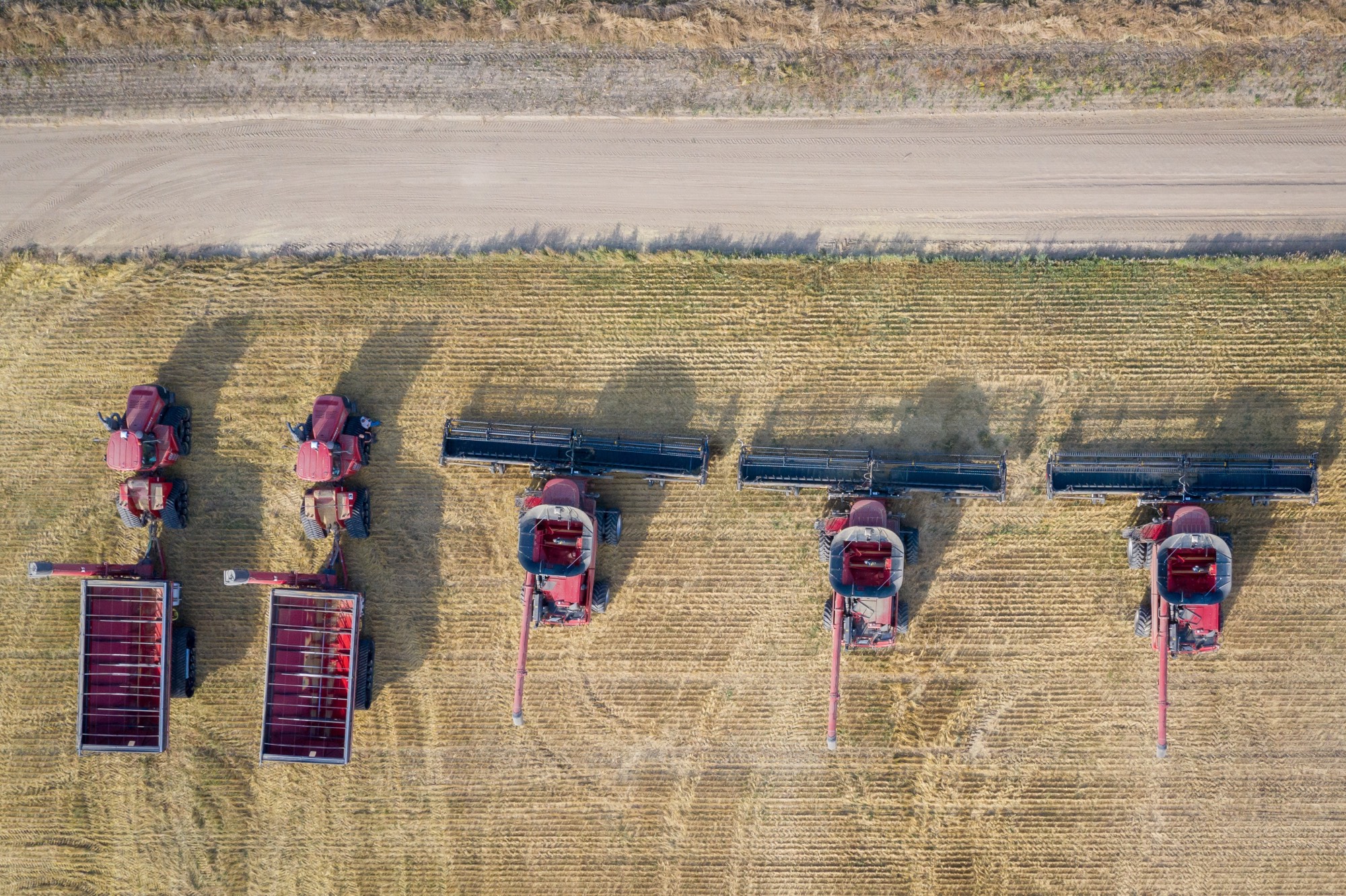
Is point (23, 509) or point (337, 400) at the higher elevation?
point (337, 400)

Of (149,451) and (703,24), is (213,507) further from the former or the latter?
(703,24)

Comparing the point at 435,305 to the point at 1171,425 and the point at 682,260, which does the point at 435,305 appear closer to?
the point at 682,260

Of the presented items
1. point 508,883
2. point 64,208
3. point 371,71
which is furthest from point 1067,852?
point 64,208

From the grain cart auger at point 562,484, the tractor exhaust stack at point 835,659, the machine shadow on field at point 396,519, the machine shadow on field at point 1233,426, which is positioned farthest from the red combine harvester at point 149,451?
the machine shadow on field at point 1233,426

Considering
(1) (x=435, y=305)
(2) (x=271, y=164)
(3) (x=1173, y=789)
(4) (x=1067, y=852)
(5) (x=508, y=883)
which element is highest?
(2) (x=271, y=164)

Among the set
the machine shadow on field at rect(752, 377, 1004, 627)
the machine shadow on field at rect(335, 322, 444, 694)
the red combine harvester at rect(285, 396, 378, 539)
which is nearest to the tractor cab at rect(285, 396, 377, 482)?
the red combine harvester at rect(285, 396, 378, 539)

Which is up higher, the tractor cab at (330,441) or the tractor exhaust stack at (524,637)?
the tractor cab at (330,441)

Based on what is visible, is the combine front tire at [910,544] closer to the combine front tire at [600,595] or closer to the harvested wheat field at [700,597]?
the harvested wheat field at [700,597]
